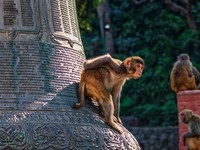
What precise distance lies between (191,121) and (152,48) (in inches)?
343

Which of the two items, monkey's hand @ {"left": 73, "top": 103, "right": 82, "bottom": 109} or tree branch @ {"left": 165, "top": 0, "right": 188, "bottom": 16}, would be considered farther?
tree branch @ {"left": 165, "top": 0, "right": 188, "bottom": 16}

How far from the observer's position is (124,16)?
77.8 feet

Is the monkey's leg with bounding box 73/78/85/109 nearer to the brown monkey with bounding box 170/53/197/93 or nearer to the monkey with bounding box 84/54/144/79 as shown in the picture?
the monkey with bounding box 84/54/144/79

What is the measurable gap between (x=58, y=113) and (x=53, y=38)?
0.55 m

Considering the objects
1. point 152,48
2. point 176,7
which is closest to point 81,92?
point 152,48

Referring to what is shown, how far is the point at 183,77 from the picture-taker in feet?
52.5

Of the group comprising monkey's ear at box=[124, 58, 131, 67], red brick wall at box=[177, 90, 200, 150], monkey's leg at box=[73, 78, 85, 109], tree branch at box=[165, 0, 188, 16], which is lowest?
red brick wall at box=[177, 90, 200, 150]

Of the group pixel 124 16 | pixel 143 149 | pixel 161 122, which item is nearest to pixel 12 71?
pixel 143 149

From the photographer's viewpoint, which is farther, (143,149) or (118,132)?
(143,149)

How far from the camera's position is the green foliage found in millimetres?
20953

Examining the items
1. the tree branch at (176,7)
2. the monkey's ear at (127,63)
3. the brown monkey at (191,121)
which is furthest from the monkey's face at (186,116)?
the tree branch at (176,7)

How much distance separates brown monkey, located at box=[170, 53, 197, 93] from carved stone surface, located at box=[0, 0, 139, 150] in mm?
10508

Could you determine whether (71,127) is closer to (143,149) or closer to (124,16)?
(143,149)

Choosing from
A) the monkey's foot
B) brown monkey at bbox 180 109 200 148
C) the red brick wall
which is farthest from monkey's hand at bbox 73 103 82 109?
the red brick wall
